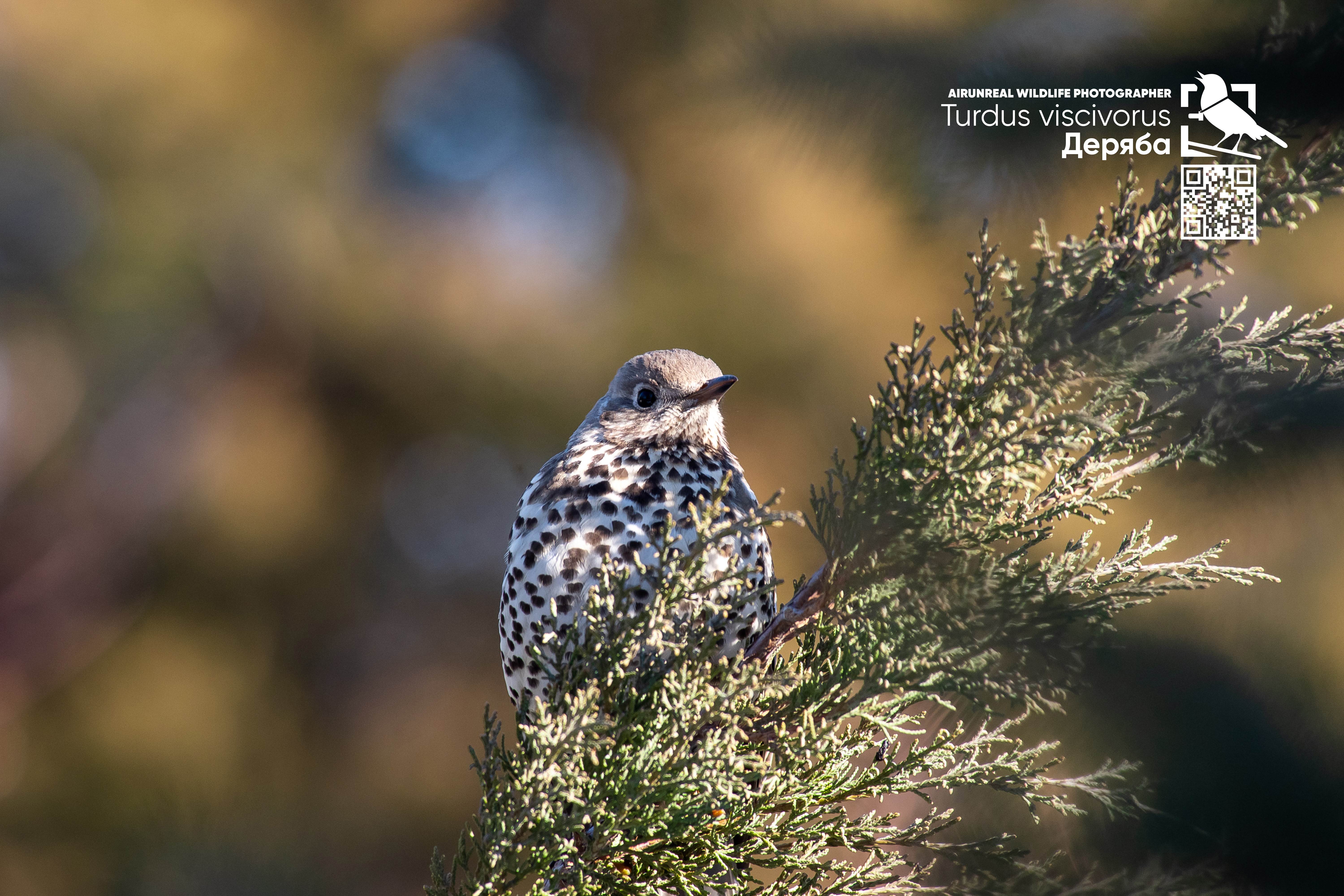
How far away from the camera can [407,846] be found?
4.06 meters

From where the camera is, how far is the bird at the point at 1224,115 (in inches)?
47.8

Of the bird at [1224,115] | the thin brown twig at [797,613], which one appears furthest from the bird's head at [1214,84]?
the thin brown twig at [797,613]

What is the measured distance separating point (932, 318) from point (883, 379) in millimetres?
338

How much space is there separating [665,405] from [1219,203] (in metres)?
1.36

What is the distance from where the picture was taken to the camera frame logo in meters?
1.29

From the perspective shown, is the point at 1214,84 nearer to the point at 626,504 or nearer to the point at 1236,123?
the point at 1236,123

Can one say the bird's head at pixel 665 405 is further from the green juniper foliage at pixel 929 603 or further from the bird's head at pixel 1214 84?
the bird's head at pixel 1214 84

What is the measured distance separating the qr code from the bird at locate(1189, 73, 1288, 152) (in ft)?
0.15

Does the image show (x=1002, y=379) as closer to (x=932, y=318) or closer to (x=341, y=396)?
(x=932, y=318)

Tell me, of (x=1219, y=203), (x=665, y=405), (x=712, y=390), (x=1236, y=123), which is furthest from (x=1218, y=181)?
(x=665, y=405)

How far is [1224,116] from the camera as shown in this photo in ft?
4.28

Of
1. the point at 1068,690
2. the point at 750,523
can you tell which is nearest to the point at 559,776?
the point at 750,523

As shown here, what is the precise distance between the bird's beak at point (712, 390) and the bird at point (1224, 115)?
113 centimetres

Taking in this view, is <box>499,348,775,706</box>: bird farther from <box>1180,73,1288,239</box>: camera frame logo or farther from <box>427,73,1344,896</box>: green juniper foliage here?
<box>1180,73,1288,239</box>: camera frame logo
